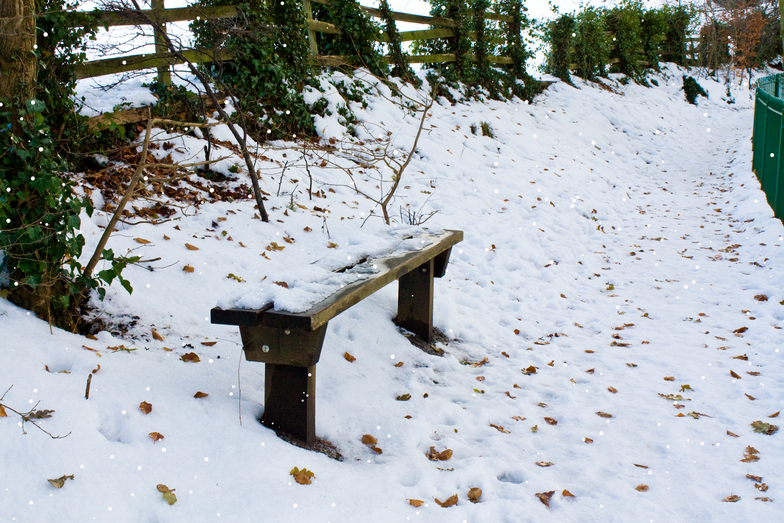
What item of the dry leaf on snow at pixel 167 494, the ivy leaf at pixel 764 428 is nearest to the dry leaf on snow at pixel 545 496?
the ivy leaf at pixel 764 428

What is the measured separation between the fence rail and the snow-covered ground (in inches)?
15.1

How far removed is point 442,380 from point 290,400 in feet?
4.02

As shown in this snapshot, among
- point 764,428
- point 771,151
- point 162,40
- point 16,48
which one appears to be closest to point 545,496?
point 764,428

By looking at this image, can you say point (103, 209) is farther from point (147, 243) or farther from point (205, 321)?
point (205, 321)

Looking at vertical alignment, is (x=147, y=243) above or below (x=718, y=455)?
above

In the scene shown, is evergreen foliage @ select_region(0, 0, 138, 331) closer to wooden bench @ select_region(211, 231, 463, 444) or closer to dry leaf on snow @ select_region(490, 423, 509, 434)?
wooden bench @ select_region(211, 231, 463, 444)

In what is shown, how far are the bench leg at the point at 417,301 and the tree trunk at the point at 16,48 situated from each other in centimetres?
245

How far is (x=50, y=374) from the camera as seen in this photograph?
238cm

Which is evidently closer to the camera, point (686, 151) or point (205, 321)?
A: point (205, 321)

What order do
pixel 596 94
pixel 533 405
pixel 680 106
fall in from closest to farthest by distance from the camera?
pixel 533 405 → pixel 596 94 → pixel 680 106

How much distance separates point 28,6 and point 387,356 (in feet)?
8.95

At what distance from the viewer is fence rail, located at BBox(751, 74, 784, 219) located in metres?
6.61

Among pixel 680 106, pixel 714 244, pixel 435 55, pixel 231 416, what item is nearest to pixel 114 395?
pixel 231 416

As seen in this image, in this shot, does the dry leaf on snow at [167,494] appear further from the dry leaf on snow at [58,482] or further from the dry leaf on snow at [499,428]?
the dry leaf on snow at [499,428]
